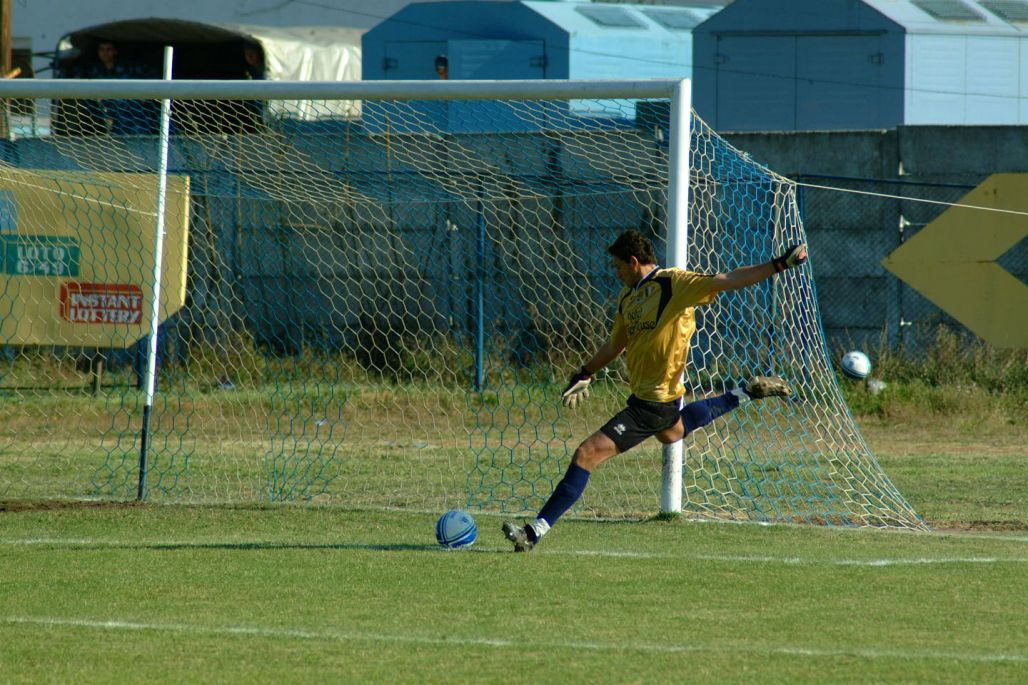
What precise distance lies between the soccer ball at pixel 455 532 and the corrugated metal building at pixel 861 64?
14864 mm

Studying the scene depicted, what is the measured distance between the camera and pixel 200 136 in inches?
522

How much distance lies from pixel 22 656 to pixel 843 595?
3717mm

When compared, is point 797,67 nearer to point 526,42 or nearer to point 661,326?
point 526,42

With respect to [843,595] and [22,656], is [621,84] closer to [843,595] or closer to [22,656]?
[843,595]

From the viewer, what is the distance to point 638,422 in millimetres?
8547

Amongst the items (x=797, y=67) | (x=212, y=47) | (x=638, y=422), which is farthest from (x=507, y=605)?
(x=212, y=47)

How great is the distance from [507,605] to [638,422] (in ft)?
6.36

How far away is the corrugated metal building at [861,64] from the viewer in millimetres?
21609

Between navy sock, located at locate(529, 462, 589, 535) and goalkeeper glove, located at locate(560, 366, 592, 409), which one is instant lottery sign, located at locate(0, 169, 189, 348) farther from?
navy sock, located at locate(529, 462, 589, 535)

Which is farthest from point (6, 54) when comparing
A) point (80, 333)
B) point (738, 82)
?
point (738, 82)

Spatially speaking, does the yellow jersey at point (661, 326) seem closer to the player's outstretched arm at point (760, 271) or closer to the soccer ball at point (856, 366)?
the player's outstretched arm at point (760, 271)

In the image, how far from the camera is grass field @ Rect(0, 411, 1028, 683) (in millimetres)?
5781

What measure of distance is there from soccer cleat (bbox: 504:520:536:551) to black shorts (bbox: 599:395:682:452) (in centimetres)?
73

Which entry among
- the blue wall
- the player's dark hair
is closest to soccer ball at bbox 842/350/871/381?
the player's dark hair
